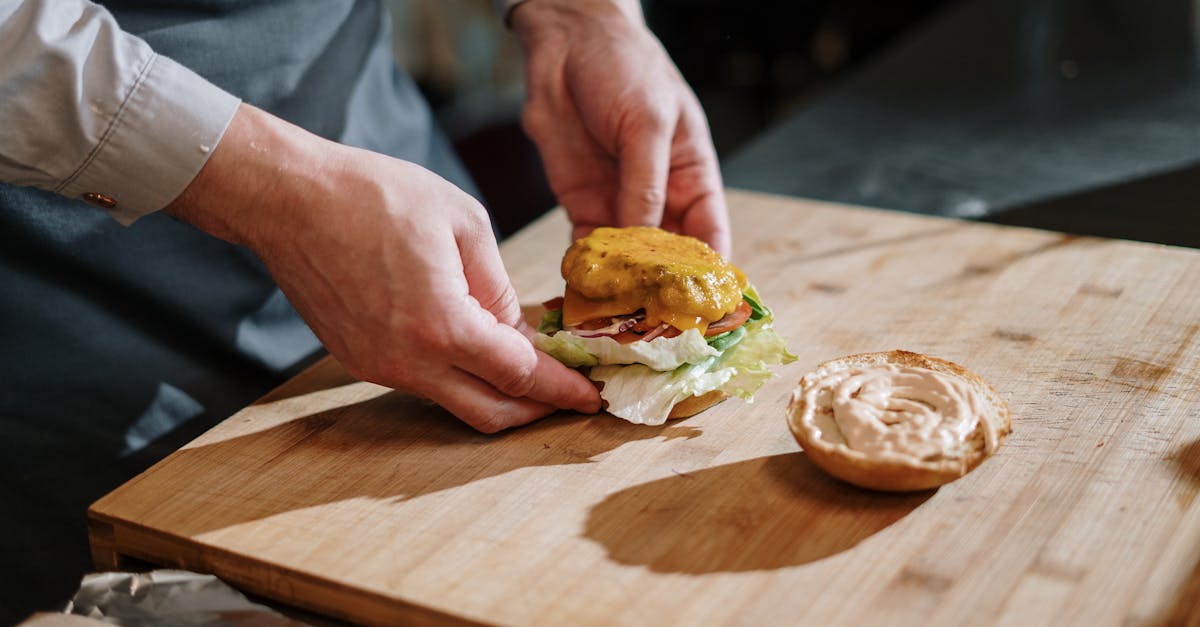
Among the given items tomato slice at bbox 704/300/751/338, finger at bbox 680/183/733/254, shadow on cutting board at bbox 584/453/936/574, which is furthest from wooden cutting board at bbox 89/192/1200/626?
finger at bbox 680/183/733/254

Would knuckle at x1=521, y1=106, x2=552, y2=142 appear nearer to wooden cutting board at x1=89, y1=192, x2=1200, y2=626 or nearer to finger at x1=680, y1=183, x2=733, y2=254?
finger at x1=680, y1=183, x2=733, y2=254

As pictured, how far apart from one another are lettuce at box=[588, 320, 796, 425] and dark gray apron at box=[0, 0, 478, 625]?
29.4 inches

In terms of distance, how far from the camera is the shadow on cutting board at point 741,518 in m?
1.28

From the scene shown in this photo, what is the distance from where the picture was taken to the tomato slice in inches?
64.6

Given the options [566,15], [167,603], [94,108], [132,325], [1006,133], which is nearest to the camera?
[167,603]

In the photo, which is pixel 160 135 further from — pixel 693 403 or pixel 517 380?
pixel 693 403

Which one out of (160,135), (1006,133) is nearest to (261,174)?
(160,135)

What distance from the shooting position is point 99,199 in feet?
4.87

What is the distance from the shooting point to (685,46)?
20.6 feet

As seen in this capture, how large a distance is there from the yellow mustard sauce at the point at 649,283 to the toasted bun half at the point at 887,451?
0.19 meters

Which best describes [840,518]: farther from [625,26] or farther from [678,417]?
[625,26]

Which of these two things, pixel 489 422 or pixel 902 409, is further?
pixel 489 422

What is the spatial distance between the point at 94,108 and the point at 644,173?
911mm

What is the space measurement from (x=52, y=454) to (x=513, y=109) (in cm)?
381
